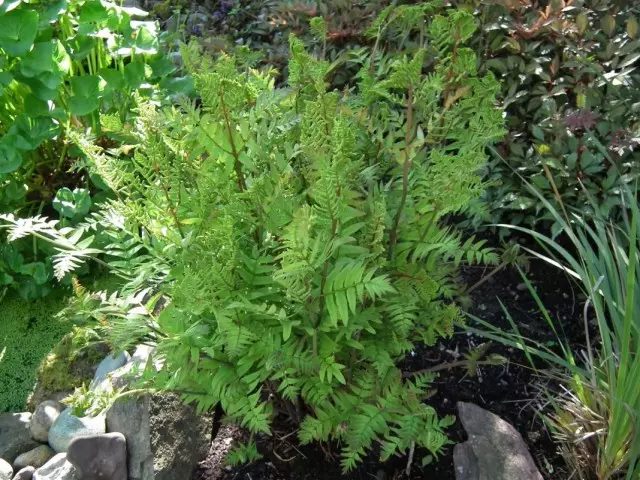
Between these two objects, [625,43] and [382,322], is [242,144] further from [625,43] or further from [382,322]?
[625,43]

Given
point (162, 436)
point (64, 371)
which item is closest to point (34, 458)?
point (64, 371)

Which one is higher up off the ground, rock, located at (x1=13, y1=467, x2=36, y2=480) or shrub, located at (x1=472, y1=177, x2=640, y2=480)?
shrub, located at (x1=472, y1=177, x2=640, y2=480)

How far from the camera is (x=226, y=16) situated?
425 cm

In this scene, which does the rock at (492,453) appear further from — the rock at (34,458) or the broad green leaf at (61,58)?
the broad green leaf at (61,58)

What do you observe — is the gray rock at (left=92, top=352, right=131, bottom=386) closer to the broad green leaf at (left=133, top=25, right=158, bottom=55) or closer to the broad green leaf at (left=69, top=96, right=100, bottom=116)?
the broad green leaf at (left=69, top=96, right=100, bottom=116)

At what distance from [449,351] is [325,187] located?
1.28 m

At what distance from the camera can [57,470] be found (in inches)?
86.9

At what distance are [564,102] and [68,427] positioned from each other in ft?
7.08

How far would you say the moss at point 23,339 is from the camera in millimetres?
2676

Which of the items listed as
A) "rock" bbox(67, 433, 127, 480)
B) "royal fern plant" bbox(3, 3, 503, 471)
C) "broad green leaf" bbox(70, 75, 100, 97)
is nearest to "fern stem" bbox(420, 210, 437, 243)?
"royal fern plant" bbox(3, 3, 503, 471)

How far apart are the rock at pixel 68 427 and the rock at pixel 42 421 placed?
4cm

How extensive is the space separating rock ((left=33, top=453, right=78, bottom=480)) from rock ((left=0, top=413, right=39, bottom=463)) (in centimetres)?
18

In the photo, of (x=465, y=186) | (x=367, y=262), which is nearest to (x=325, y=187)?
(x=367, y=262)

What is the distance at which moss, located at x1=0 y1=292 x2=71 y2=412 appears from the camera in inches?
105
